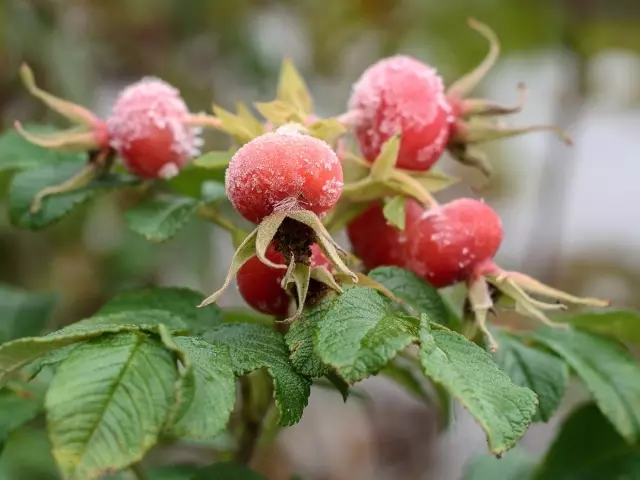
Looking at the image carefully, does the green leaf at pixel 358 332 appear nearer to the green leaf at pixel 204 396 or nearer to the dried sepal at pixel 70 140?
the green leaf at pixel 204 396

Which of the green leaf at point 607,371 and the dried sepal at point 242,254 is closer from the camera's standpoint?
the dried sepal at point 242,254

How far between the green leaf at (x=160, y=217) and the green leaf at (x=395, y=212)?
21 cm

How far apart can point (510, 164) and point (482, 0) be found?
113 centimetres

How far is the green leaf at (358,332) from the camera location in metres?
0.49

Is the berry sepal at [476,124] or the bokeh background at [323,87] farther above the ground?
the berry sepal at [476,124]

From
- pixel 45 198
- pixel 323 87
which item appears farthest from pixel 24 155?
pixel 323 87

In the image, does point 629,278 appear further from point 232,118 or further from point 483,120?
point 232,118

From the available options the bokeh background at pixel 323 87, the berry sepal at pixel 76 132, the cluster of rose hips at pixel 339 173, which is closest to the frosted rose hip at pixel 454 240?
the cluster of rose hips at pixel 339 173

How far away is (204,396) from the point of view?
488 millimetres

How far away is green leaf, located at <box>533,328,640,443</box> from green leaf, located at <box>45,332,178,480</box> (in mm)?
471

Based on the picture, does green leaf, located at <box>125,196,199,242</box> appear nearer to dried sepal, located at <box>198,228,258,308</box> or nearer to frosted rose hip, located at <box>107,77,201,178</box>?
frosted rose hip, located at <box>107,77,201,178</box>

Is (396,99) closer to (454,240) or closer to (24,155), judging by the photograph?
(454,240)

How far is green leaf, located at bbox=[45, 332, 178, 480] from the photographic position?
45 cm

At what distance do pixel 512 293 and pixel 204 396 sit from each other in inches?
12.5
